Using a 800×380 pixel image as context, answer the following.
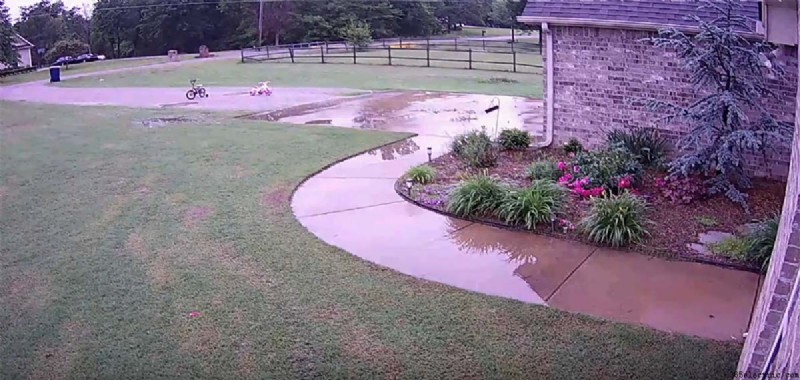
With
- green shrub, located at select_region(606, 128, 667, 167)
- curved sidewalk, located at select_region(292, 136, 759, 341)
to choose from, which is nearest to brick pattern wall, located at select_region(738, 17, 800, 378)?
curved sidewalk, located at select_region(292, 136, 759, 341)

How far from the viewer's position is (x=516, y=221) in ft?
22.9

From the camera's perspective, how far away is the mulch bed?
20.3 ft

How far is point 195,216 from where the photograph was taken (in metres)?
7.50

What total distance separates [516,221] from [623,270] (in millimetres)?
1454

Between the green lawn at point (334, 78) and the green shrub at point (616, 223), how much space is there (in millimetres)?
10489

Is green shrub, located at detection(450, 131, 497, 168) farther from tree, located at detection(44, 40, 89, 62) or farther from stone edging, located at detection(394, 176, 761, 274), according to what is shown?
tree, located at detection(44, 40, 89, 62)

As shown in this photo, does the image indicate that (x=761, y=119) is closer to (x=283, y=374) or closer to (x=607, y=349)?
(x=607, y=349)

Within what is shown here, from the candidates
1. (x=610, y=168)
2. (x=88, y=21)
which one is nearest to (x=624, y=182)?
Result: (x=610, y=168)

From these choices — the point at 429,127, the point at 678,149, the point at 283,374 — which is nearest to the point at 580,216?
the point at 678,149

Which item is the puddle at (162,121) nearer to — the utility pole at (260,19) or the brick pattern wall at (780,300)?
the brick pattern wall at (780,300)

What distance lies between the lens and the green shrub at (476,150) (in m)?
9.21

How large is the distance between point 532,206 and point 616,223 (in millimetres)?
918

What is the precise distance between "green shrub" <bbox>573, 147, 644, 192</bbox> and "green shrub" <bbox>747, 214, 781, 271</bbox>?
199 centimetres

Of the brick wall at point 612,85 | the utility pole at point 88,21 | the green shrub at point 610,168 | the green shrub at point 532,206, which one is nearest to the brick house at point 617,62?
the brick wall at point 612,85
